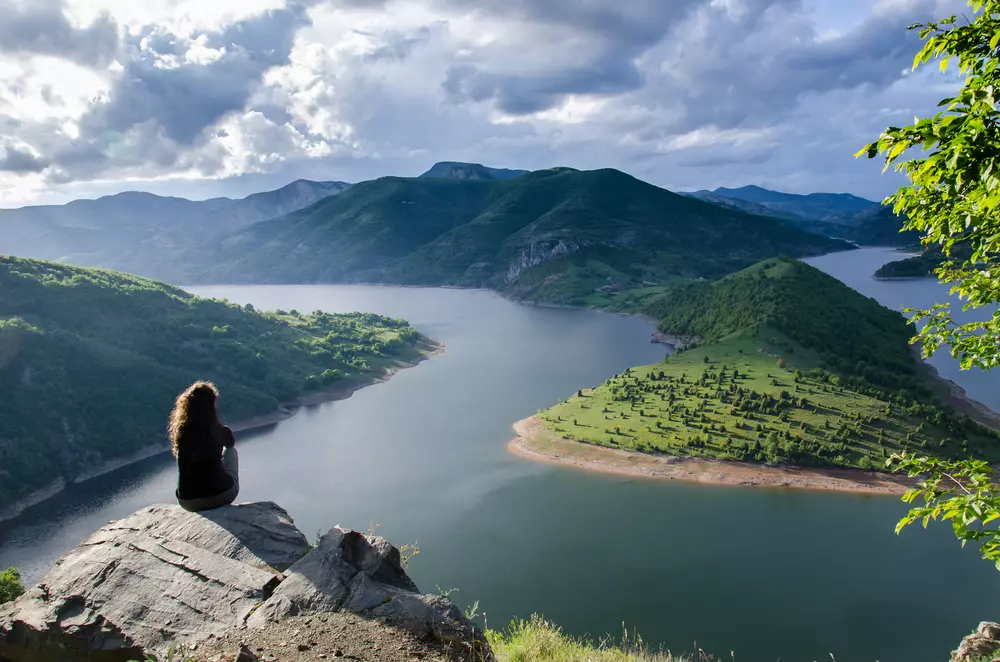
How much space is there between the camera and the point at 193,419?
9188 mm

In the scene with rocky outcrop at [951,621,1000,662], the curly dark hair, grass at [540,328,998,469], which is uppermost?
the curly dark hair

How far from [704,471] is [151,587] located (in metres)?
50.4

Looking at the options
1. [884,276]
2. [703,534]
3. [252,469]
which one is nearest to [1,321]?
[252,469]

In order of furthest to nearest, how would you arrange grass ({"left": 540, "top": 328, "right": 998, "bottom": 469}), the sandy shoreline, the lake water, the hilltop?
the hilltop, grass ({"left": 540, "top": 328, "right": 998, "bottom": 469}), the sandy shoreline, the lake water

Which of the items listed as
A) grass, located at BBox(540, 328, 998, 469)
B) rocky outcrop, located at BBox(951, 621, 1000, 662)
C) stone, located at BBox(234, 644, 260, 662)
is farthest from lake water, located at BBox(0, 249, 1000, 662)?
stone, located at BBox(234, 644, 260, 662)

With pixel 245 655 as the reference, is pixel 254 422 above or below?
below

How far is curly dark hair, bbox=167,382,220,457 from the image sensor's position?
9.09m

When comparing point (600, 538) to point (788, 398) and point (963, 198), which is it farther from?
point (963, 198)

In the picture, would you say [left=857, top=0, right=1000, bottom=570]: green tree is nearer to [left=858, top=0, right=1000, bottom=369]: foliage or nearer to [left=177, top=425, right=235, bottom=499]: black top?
[left=858, top=0, right=1000, bottom=369]: foliage

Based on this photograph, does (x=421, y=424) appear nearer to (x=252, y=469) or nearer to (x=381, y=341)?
(x=252, y=469)

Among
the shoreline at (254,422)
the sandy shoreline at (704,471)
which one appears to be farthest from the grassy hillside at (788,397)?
the shoreline at (254,422)

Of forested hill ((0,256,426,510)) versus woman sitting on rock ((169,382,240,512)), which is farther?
forested hill ((0,256,426,510))

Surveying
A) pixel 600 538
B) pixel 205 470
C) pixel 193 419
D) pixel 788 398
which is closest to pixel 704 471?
pixel 600 538

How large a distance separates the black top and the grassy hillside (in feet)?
168
